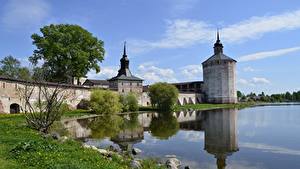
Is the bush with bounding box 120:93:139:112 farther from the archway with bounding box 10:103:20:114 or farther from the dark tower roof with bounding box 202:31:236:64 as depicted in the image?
the dark tower roof with bounding box 202:31:236:64

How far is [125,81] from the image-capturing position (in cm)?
5803

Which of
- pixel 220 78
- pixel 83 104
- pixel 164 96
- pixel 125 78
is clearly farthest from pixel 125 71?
pixel 220 78

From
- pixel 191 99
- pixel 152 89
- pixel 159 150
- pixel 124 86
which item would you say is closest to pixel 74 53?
pixel 152 89

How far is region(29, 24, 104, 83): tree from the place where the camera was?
39969 millimetres

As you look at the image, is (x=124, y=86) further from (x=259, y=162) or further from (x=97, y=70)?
(x=259, y=162)

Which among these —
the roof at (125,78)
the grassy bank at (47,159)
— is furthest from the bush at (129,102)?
the grassy bank at (47,159)

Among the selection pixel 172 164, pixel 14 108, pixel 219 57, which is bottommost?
pixel 172 164

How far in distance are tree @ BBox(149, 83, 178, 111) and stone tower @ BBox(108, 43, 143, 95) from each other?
8.44 meters

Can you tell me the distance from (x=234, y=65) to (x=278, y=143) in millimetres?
59389

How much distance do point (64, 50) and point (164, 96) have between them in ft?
51.9

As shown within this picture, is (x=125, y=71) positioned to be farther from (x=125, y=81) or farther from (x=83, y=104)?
(x=83, y=104)

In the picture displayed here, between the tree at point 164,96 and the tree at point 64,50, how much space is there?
10.9 meters

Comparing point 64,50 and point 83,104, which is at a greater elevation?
point 64,50

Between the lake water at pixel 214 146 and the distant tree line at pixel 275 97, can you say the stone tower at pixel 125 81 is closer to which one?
the lake water at pixel 214 146
